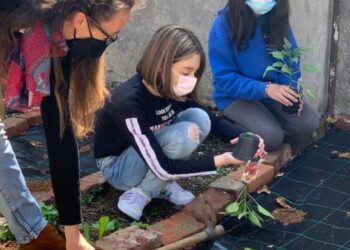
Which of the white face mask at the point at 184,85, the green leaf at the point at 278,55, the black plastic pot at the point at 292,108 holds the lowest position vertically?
the black plastic pot at the point at 292,108

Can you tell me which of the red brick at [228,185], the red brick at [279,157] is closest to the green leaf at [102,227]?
the red brick at [228,185]

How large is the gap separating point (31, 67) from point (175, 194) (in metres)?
1.24

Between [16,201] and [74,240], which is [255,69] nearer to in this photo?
[74,240]

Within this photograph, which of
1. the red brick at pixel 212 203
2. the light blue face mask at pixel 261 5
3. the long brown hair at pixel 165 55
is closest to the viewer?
the long brown hair at pixel 165 55

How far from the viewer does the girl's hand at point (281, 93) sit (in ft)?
11.8

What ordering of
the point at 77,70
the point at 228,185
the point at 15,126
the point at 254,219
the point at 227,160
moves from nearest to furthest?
the point at 77,70, the point at 227,160, the point at 254,219, the point at 228,185, the point at 15,126

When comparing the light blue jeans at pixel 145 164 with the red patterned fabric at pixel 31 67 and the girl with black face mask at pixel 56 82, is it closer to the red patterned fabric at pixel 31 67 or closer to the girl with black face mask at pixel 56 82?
the girl with black face mask at pixel 56 82

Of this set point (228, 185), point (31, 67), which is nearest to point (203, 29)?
point (228, 185)

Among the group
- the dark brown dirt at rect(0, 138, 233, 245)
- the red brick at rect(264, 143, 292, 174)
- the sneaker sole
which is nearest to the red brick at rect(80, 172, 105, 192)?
the dark brown dirt at rect(0, 138, 233, 245)

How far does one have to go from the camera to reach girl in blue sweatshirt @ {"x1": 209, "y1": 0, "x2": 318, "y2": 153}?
3.64 meters

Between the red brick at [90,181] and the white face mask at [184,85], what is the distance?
2.09 feet

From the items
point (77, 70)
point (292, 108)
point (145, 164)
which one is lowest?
point (292, 108)

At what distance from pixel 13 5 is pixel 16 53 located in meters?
0.17

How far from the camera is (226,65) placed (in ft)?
12.2
